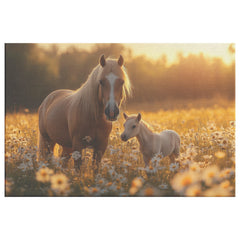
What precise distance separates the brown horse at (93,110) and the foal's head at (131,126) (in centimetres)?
24

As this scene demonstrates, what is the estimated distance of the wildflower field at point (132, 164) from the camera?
3.44 m

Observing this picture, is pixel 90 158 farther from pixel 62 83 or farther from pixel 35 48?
pixel 35 48

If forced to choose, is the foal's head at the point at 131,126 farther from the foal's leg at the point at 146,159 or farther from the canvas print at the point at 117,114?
the foal's leg at the point at 146,159

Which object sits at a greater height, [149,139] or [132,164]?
[149,139]

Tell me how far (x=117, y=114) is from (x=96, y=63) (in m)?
1.22

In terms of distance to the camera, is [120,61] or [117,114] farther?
[120,61]

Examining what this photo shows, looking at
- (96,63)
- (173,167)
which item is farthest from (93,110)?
(173,167)

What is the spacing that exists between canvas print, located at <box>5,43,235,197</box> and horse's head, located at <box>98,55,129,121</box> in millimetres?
13

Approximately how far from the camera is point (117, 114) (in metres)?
3.44

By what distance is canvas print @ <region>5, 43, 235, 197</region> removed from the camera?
3639 mm

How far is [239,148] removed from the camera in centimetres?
402

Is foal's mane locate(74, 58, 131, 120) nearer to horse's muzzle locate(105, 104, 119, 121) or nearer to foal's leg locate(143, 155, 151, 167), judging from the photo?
horse's muzzle locate(105, 104, 119, 121)

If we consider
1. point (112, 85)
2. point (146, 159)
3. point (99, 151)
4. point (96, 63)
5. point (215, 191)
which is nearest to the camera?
point (215, 191)

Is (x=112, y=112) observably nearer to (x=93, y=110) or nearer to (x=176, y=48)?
(x=93, y=110)
